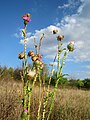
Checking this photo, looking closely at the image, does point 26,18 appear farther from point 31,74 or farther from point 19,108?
point 19,108

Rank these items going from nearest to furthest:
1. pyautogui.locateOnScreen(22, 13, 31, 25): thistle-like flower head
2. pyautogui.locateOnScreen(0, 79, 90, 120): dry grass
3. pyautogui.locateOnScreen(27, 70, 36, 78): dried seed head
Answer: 1. pyautogui.locateOnScreen(27, 70, 36, 78): dried seed head
2. pyautogui.locateOnScreen(22, 13, 31, 25): thistle-like flower head
3. pyautogui.locateOnScreen(0, 79, 90, 120): dry grass

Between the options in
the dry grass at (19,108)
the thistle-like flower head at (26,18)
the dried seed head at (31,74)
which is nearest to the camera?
the dried seed head at (31,74)

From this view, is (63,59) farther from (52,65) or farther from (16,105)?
(16,105)

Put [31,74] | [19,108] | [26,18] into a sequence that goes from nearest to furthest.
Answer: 1. [31,74]
2. [26,18]
3. [19,108]

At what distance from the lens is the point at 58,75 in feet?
5.08

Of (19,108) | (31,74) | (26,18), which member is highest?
(26,18)

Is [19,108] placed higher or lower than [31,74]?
lower

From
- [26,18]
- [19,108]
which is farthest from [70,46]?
[19,108]

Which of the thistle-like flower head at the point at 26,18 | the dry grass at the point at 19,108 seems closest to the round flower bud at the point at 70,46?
the thistle-like flower head at the point at 26,18

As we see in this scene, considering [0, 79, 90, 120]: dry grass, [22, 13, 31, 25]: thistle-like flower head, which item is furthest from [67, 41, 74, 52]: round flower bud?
[0, 79, 90, 120]: dry grass

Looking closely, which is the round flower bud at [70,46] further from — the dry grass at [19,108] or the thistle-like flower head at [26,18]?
the dry grass at [19,108]

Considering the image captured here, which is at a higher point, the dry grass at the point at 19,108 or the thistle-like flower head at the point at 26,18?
the thistle-like flower head at the point at 26,18

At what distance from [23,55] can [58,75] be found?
0.36 meters

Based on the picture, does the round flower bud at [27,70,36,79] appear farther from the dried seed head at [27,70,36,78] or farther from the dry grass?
the dry grass
